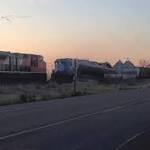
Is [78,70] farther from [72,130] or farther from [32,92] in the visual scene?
[72,130]

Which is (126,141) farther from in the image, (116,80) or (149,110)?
(116,80)

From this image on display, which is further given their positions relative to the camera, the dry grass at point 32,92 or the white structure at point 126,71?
the white structure at point 126,71

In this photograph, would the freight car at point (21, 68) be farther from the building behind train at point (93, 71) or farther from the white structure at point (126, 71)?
the white structure at point (126, 71)

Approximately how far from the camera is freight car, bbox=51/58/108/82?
73625 millimetres

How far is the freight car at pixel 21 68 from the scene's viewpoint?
5794 centimetres

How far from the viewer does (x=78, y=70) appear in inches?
3086

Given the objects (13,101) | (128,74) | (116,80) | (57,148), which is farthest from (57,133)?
(128,74)

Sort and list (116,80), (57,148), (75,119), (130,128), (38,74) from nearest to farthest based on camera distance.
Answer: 1. (57,148)
2. (130,128)
3. (75,119)
4. (38,74)
5. (116,80)

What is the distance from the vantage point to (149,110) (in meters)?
26.7

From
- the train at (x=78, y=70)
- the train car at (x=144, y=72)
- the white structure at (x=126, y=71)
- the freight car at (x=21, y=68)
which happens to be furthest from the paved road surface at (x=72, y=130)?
the train car at (x=144, y=72)

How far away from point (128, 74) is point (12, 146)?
8584cm

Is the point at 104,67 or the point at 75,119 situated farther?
the point at 104,67

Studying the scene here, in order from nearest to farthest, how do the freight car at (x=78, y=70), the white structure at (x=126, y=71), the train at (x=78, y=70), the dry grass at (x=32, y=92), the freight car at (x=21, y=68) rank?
the dry grass at (x=32, y=92) → the freight car at (x=21, y=68) → the train at (x=78, y=70) → the freight car at (x=78, y=70) → the white structure at (x=126, y=71)

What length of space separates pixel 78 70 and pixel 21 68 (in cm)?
1898
